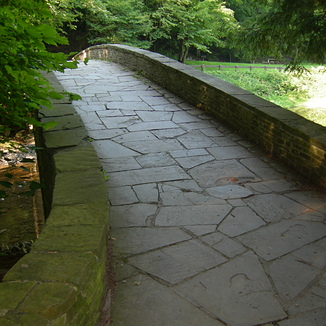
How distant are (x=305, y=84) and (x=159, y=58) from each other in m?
14.6

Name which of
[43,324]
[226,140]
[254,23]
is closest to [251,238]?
[43,324]

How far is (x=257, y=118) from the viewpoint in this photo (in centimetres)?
492

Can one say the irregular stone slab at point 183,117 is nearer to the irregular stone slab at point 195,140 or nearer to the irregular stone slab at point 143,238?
the irregular stone slab at point 195,140

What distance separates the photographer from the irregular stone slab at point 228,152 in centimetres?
468

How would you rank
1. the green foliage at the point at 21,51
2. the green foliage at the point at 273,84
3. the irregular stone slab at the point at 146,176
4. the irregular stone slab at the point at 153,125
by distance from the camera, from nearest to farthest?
the green foliage at the point at 21,51
the irregular stone slab at the point at 146,176
the irregular stone slab at the point at 153,125
the green foliage at the point at 273,84

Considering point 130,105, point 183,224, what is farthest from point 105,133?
point 183,224

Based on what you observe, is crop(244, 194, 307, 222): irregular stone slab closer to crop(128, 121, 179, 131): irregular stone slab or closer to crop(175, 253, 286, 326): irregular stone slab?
crop(175, 253, 286, 326): irregular stone slab

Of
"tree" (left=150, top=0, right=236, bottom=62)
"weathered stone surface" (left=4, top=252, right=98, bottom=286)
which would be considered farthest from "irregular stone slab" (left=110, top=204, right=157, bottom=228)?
"tree" (left=150, top=0, right=236, bottom=62)

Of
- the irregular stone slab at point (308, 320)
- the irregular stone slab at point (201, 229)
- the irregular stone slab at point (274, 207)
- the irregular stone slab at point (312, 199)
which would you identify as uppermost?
the irregular stone slab at point (308, 320)

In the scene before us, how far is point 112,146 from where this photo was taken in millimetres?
4961

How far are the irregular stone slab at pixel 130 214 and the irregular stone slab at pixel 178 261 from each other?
19.0 inches

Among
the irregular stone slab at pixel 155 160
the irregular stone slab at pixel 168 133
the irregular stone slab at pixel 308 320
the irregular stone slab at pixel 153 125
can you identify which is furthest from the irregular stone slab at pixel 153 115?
the irregular stone slab at pixel 308 320

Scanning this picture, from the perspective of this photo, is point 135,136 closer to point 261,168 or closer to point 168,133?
point 168,133

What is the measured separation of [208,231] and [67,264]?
155 cm
